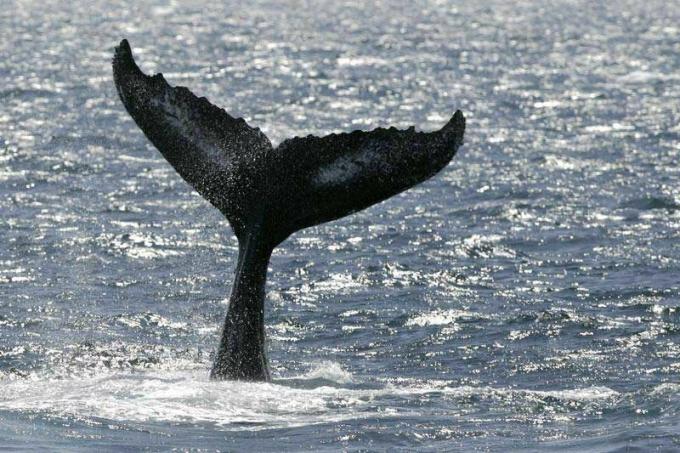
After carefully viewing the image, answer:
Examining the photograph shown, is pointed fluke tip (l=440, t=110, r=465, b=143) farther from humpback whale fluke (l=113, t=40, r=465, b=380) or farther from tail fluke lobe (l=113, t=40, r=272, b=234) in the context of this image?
tail fluke lobe (l=113, t=40, r=272, b=234)

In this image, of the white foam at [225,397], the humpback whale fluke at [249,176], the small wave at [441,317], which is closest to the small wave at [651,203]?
the small wave at [441,317]

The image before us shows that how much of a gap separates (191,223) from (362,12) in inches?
2797

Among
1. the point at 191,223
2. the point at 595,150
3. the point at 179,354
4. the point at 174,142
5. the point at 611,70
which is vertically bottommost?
the point at 179,354

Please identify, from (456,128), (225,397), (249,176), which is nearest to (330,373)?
(225,397)

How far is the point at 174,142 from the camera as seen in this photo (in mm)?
11562

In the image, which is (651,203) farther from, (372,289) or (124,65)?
(124,65)

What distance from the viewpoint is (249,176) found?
11.4 m

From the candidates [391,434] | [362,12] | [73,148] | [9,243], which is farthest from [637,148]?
[362,12]

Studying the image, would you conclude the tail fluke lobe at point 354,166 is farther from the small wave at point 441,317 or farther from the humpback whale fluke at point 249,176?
the small wave at point 441,317

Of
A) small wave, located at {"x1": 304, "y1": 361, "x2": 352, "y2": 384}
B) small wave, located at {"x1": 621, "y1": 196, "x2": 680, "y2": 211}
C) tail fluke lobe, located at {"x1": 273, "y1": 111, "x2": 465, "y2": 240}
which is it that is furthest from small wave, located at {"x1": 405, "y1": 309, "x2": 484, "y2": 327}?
small wave, located at {"x1": 621, "y1": 196, "x2": 680, "y2": 211}

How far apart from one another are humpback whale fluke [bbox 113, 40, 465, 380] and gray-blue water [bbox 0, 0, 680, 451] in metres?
0.58

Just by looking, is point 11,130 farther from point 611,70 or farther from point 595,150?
point 611,70

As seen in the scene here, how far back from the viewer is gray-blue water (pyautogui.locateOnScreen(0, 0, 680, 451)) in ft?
36.4

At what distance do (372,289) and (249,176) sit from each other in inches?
217
